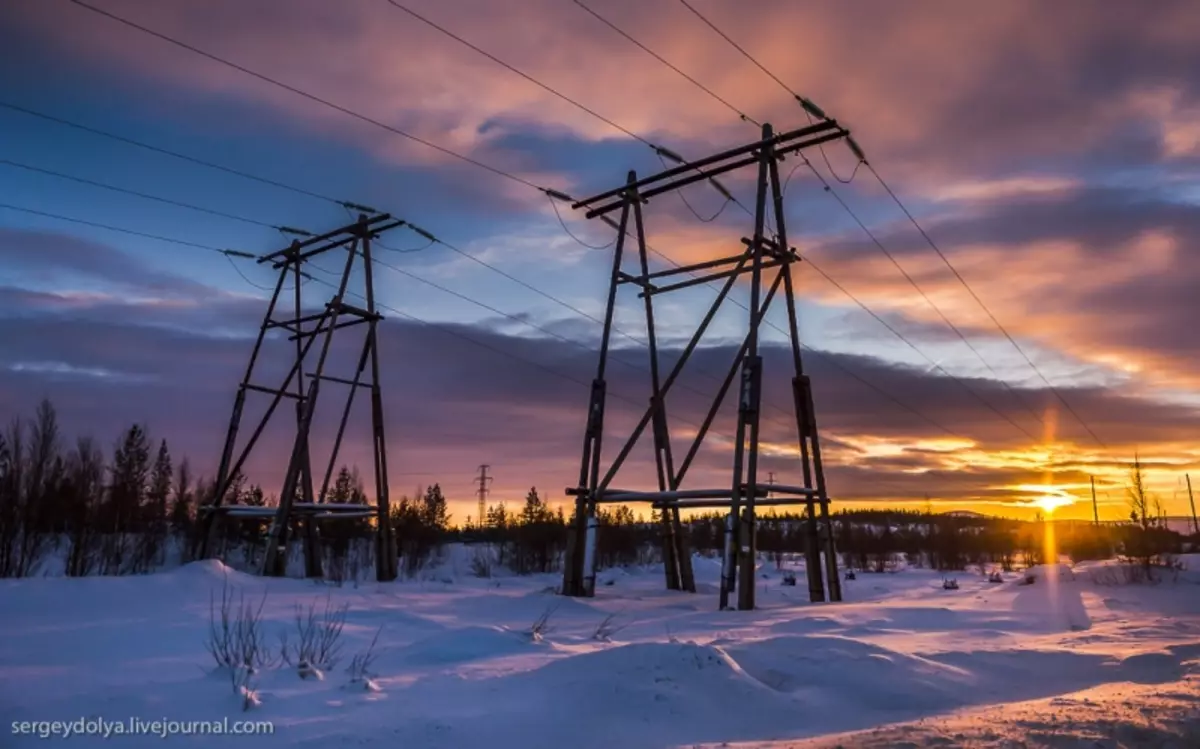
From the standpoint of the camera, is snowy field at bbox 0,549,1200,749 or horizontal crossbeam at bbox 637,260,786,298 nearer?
Result: snowy field at bbox 0,549,1200,749

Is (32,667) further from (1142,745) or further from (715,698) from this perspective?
(1142,745)

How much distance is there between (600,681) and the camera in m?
6.37

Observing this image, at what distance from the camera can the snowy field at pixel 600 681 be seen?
5297 mm

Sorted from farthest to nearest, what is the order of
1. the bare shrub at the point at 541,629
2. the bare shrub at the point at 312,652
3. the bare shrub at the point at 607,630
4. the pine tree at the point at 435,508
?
the pine tree at the point at 435,508
the bare shrub at the point at 607,630
the bare shrub at the point at 541,629
the bare shrub at the point at 312,652

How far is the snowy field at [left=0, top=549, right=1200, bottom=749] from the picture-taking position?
209 inches

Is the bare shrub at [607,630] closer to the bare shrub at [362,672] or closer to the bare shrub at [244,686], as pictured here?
the bare shrub at [362,672]

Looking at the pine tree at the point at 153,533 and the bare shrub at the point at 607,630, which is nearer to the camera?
the bare shrub at the point at 607,630

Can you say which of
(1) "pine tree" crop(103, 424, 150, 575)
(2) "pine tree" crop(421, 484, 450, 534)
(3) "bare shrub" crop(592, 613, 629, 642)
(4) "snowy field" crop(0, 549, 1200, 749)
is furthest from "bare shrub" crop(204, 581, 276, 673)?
(2) "pine tree" crop(421, 484, 450, 534)

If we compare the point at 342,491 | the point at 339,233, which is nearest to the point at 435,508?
the point at 342,491

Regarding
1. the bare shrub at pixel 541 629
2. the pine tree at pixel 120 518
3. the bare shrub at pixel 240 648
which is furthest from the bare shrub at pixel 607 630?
the pine tree at pixel 120 518

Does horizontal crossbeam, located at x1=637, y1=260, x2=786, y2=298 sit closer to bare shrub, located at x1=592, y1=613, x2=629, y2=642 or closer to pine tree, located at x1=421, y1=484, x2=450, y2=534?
bare shrub, located at x1=592, y1=613, x2=629, y2=642

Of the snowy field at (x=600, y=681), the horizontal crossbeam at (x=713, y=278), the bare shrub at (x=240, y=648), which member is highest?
the horizontal crossbeam at (x=713, y=278)

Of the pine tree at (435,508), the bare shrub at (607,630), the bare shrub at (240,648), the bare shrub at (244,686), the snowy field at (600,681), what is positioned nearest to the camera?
the snowy field at (600,681)

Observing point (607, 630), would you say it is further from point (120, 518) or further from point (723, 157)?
point (120, 518)
